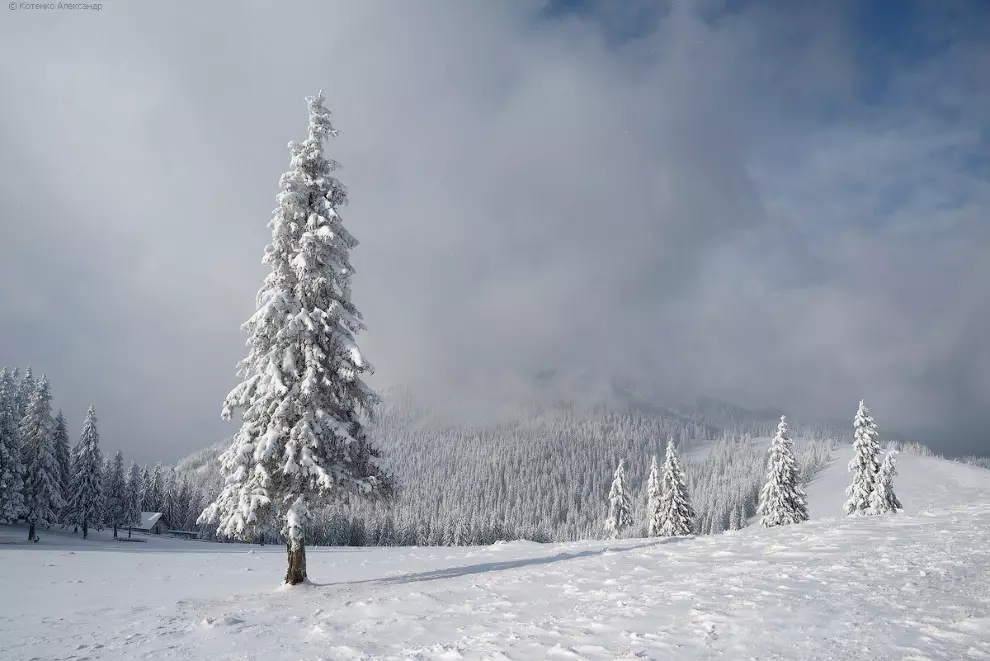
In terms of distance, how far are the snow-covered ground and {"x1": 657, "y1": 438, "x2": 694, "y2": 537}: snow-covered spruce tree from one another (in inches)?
1481

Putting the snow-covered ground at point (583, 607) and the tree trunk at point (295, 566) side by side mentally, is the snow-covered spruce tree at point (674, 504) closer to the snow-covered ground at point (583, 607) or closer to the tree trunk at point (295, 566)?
the snow-covered ground at point (583, 607)

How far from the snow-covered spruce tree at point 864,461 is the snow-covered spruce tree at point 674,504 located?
51.5 feet

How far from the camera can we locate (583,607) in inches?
435

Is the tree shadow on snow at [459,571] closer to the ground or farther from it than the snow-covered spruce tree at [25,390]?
closer to the ground

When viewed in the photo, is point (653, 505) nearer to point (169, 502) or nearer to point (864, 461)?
point (864, 461)

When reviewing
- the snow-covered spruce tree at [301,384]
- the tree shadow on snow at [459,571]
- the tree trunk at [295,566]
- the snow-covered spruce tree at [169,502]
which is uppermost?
the snow-covered spruce tree at [301,384]

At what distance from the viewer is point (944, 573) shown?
473 inches

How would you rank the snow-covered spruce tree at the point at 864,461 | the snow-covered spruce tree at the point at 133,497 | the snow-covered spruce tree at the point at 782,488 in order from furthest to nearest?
the snow-covered spruce tree at the point at 133,497 < the snow-covered spruce tree at the point at 782,488 < the snow-covered spruce tree at the point at 864,461

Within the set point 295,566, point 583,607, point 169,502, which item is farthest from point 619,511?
point 169,502

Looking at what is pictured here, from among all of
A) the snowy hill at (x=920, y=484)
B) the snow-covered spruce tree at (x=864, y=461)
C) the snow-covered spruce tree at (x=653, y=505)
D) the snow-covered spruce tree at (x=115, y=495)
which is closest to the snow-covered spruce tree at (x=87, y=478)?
the snow-covered spruce tree at (x=115, y=495)

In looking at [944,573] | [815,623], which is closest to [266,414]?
[815,623]

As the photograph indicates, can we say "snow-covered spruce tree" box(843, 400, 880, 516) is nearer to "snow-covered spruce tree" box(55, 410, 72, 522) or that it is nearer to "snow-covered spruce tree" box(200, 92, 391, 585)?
"snow-covered spruce tree" box(200, 92, 391, 585)

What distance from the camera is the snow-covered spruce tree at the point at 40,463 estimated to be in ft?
181

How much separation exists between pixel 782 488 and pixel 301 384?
53.1 m
